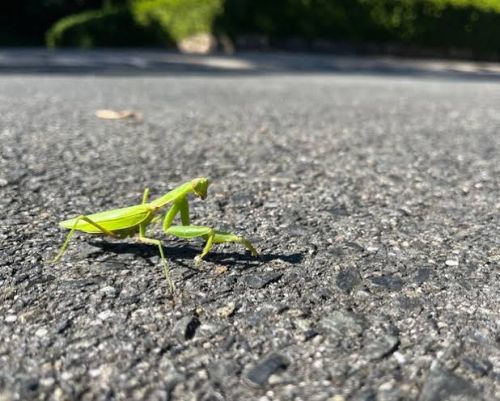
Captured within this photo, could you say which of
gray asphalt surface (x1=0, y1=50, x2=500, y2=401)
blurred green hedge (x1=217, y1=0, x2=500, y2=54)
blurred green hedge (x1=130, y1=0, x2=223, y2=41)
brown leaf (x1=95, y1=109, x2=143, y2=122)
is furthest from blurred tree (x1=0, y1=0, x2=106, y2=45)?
gray asphalt surface (x1=0, y1=50, x2=500, y2=401)

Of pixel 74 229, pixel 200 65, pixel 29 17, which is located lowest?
pixel 200 65

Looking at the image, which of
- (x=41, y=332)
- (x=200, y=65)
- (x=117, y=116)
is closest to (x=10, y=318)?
(x=41, y=332)

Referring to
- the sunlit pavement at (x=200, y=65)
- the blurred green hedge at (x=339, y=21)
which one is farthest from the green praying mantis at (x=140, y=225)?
the blurred green hedge at (x=339, y=21)

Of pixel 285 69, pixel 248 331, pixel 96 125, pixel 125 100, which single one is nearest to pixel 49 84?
pixel 125 100

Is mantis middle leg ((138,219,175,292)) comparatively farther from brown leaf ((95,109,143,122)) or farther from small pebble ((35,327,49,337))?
brown leaf ((95,109,143,122))

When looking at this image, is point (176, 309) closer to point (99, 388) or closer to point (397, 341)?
point (99, 388)

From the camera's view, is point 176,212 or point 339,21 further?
point 339,21

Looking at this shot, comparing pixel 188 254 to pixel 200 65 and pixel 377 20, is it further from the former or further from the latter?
pixel 377 20
